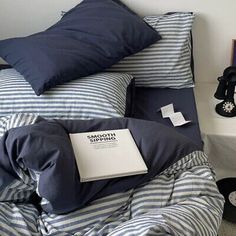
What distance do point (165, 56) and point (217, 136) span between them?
421 millimetres

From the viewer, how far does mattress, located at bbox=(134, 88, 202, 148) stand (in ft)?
4.58

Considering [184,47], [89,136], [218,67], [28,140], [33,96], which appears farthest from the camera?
[218,67]

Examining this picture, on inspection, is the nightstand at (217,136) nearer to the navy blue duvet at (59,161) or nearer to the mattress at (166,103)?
the mattress at (166,103)

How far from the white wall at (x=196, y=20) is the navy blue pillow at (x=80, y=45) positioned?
0.51ft

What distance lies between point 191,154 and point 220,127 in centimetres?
51

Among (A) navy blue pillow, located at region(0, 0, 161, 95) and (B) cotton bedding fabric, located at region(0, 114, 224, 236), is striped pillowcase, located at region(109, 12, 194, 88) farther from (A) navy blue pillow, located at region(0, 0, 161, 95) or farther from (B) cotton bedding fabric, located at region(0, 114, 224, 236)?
(B) cotton bedding fabric, located at region(0, 114, 224, 236)

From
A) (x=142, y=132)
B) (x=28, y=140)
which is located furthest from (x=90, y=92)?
(x=28, y=140)

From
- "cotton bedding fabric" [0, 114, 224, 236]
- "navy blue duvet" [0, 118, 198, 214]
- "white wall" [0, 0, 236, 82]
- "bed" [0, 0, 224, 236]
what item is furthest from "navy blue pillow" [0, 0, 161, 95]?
"cotton bedding fabric" [0, 114, 224, 236]

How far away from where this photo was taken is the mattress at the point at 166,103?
1.40 meters

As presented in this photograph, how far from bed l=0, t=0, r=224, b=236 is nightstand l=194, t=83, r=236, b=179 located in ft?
0.34

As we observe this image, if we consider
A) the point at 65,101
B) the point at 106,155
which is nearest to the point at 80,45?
the point at 65,101

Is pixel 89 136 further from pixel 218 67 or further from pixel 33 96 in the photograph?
pixel 218 67

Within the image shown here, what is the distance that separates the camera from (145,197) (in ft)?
3.14

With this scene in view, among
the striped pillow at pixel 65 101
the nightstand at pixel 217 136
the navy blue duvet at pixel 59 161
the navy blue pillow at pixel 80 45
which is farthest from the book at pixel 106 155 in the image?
the nightstand at pixel 217 136
